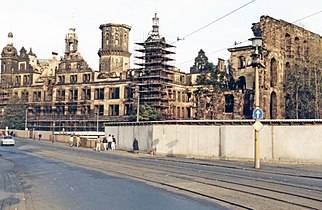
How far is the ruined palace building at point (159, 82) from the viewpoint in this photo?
57.1 metres

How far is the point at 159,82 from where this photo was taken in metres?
74.6

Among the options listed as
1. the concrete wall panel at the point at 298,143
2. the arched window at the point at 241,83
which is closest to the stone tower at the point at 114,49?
the arched window at the point at 241,83

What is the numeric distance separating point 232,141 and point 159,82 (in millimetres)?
44254

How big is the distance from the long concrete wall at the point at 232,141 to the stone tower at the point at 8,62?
75299 mm

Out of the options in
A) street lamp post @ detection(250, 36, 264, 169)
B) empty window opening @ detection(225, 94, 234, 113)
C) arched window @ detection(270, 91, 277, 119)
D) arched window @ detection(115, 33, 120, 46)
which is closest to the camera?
street lamp post @ detection(250, 36, 264, 169)

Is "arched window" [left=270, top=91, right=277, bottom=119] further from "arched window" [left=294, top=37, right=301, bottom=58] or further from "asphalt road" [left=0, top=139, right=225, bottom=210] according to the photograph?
"asphalt road" [left=0, top=139, right=225, bottom=210]

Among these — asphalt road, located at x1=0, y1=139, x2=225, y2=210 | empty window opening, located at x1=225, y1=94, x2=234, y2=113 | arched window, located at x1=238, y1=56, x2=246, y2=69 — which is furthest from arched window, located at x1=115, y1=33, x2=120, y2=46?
asphalt road, located at x1=0, y1=139, x2=225, y2=210

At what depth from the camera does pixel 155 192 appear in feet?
42.7

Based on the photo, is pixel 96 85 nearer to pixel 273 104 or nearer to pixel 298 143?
pixel 273 104

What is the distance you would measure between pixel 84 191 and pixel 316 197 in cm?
741

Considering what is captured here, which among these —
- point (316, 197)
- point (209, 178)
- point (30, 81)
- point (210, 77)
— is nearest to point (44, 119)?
point (30, 81)

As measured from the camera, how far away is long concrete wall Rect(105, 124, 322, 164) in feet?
92.0

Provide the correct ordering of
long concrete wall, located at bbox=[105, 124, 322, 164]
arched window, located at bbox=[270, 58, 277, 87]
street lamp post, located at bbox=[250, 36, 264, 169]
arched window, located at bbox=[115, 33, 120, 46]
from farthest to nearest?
arched window, located at bbox=[115, 33, 120, 46], arched window, located at bbox=[270, 58, 277, 87], long concrete wall, located at bbox=[105, 124, 322, 164], street lamp post, located at bbox=[250, 36, 264, 169]

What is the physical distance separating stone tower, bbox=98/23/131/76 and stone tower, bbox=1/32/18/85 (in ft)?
90.6
